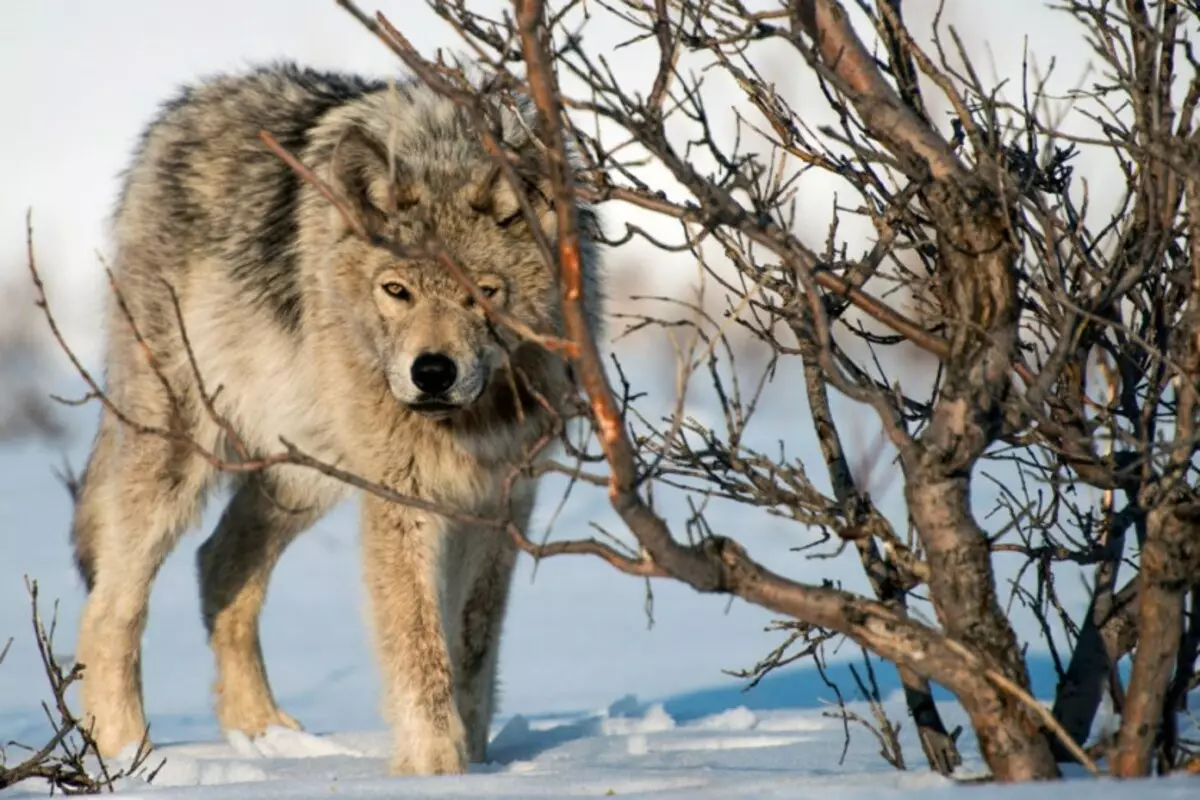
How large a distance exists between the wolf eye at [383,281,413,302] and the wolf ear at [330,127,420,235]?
0.62 ft

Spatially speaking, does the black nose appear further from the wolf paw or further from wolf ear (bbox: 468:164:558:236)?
the wolf paw

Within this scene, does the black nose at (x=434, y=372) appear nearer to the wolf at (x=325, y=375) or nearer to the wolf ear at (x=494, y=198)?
the wolf at (x=325, y=375)

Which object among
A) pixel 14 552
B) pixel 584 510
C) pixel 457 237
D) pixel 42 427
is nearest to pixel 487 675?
pixel 457 237

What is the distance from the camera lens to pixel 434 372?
12.7 feet

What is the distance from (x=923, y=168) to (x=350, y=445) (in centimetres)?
219

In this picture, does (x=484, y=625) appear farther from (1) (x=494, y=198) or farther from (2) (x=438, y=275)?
(1) (x=494, y=198)

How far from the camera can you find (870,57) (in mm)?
2832

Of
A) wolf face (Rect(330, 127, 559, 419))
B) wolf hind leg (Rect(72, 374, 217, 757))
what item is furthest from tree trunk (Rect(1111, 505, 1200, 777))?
wolf hind leg (Rect(72, 374, 217, 757))

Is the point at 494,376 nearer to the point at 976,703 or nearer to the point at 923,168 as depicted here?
the point at 923,168

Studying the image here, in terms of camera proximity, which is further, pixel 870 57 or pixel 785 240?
pixel 870 57

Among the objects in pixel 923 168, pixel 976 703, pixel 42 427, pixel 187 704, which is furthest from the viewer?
pixel 42 427

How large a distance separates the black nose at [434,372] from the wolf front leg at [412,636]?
0.50 metres

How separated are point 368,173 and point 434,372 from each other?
70 centimetres

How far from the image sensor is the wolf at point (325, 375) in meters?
4.05
